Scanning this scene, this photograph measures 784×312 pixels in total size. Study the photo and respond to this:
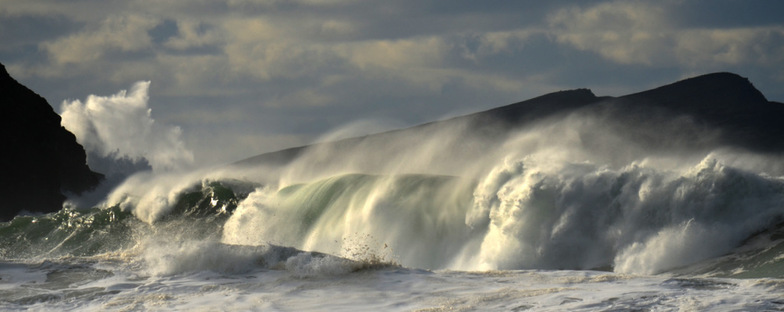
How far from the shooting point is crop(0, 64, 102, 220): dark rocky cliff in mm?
46188

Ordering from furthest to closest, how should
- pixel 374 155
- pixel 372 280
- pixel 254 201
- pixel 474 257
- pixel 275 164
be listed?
pixel 275 164 < pixel 374 155 < pixel 254 201 < pixel 474 257 < pixel 372 280

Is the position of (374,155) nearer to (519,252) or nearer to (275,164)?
(275,164)

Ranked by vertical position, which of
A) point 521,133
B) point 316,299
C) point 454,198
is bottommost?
point 316,299

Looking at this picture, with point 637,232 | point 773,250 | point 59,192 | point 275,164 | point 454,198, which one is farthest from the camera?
point 59,192

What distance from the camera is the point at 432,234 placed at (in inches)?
693

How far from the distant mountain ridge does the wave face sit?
1118 centimetres

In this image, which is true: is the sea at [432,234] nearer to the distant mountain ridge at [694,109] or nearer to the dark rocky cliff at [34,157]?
the distant mountain ridge at [694,109]

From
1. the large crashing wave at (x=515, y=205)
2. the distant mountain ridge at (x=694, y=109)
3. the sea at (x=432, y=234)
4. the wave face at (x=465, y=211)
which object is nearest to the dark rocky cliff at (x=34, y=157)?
the distant mountain ridge at (x=694, y=109)

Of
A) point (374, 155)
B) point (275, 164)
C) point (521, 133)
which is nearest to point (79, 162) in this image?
point (275, 164)

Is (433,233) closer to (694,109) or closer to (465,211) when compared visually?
(465,211)

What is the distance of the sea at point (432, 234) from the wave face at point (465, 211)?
0.12 feet

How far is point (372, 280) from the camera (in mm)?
10477

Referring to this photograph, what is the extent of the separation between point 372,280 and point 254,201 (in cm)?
1153

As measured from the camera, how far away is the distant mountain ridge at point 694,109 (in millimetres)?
42125
